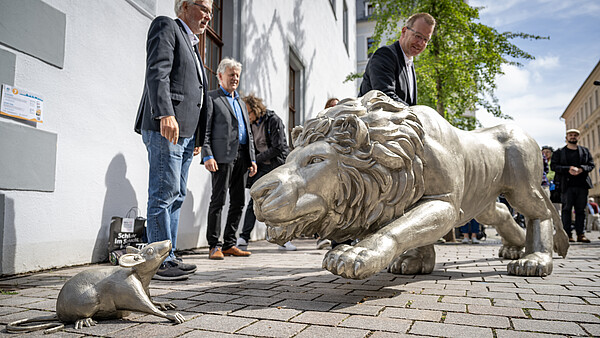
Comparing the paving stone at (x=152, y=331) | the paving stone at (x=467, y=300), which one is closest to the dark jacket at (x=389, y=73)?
the paving stone at (x=467, y=300)

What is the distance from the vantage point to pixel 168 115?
301 cm

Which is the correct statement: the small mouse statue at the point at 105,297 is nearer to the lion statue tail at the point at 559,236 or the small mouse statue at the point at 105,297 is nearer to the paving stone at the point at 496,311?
the paving stone at the point at 496,311

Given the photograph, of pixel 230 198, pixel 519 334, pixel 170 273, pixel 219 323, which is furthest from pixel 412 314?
pixel 230 198

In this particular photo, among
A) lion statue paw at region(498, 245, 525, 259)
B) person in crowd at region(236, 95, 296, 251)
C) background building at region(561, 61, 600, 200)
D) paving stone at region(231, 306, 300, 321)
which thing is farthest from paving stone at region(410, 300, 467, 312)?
background building at region(561, 61, 600, 200)

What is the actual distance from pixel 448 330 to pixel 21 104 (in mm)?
3353

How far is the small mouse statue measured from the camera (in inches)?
69.1

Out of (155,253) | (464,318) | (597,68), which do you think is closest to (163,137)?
(155,253)

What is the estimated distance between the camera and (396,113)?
2.54 metres

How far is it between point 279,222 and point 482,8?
42.8 feet

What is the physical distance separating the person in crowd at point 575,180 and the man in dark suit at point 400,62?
550 centimetres

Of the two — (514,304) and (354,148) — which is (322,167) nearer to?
(354,148)

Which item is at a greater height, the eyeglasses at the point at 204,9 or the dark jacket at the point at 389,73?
the eyeglasses at the point at 204,9

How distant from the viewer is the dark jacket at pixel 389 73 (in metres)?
3.42

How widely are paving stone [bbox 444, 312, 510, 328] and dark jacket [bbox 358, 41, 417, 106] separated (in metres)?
1.87
